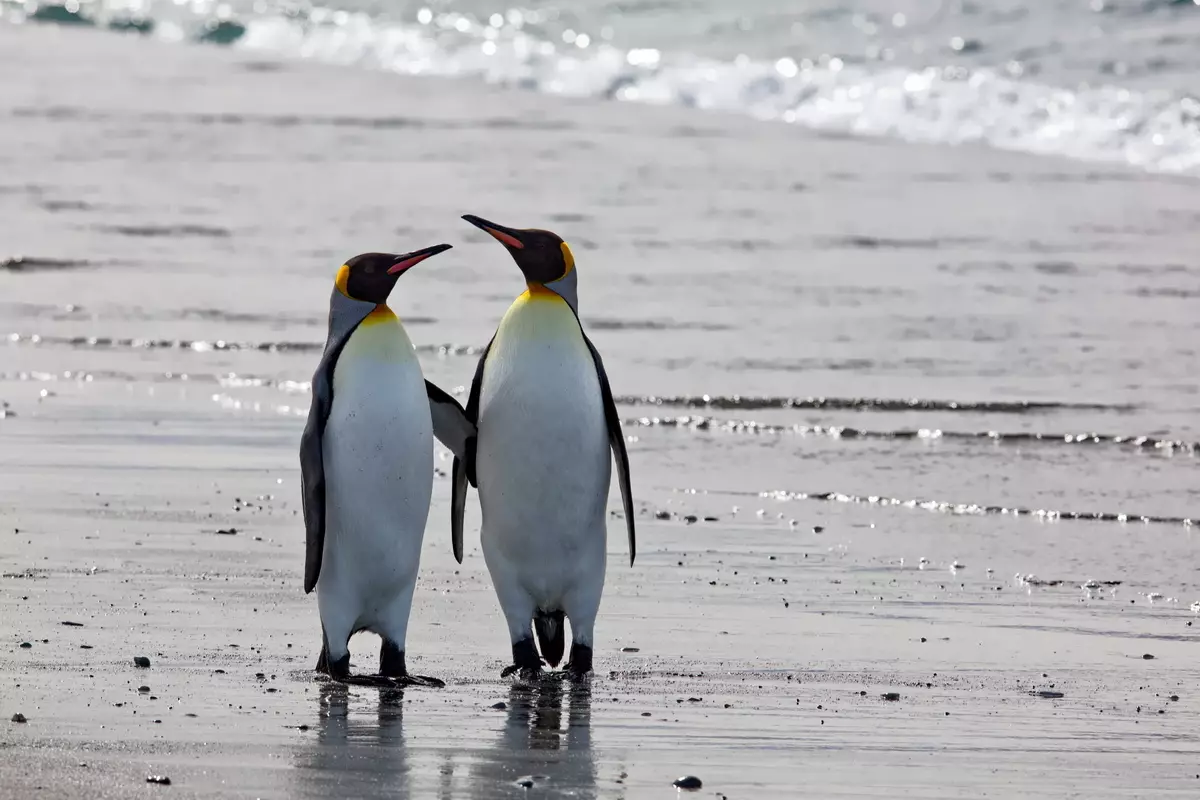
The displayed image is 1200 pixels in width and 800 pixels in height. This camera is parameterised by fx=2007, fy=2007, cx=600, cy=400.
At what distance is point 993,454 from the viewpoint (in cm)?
867

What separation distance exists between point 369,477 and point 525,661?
64 centimetres

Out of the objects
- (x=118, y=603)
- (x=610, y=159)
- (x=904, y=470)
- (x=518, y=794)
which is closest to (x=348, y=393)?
(x=118, y=603)

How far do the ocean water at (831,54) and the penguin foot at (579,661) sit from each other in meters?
13.7

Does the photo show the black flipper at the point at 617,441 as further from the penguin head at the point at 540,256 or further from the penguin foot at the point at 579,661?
the penguin foot at the point at 579,661

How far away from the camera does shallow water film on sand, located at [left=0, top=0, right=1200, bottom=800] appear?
4551 millimetres

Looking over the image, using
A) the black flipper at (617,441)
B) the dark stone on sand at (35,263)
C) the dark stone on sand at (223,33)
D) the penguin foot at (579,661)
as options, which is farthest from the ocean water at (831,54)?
the penguin foot at (579,661)

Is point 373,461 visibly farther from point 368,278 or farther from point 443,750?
point 443,750

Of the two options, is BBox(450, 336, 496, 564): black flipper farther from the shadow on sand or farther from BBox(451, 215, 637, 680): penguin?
the shadow on sand

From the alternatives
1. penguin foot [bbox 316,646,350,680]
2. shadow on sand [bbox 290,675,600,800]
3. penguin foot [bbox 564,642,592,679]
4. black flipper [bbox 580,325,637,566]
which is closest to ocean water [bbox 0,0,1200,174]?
black flipper [bbox 580,325,637,566]

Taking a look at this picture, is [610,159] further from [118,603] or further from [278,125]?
[118,603]

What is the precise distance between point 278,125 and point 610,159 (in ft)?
15.6

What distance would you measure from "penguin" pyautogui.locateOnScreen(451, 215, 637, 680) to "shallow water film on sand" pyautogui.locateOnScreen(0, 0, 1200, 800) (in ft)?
0.59

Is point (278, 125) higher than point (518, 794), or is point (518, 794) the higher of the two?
point (278, 125)

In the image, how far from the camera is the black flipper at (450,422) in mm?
5551
